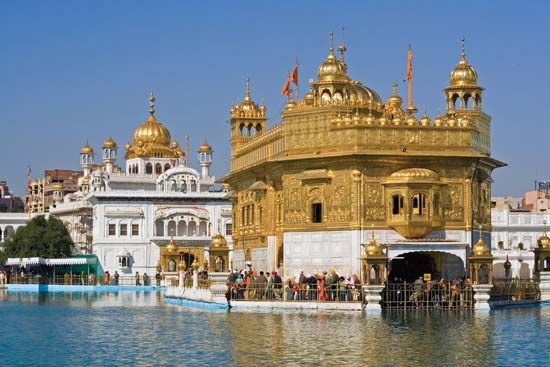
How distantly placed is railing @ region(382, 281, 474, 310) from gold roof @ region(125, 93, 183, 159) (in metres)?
50.0

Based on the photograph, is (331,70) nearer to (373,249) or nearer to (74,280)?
(373,249)

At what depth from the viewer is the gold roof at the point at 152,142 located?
3209 inches

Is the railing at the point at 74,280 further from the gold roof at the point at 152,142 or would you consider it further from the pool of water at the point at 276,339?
the pool of water at the point at 276,339

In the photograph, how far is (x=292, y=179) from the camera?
37.9m

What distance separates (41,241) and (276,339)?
5040 centimetres

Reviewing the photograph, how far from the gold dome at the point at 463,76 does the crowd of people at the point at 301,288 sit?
948 centimetres

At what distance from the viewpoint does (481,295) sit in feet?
109

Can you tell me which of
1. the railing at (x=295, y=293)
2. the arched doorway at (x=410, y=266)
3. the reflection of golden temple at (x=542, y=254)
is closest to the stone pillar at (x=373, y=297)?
the railing at (x=295, y=293)

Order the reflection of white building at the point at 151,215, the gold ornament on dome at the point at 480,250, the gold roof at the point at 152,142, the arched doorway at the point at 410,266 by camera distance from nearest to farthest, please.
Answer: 1. the gold ornament on dome at the point at 480,250
2. the arched doorway at the point at 410,266
3. the reflection of white building at the point at 151,215
4. the gold roof at the point at 152,142

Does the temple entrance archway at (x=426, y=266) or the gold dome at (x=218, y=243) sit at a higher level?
the gold dome at (x=218, y=243)

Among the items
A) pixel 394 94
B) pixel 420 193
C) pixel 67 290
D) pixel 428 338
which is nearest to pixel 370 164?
pixel 420 193

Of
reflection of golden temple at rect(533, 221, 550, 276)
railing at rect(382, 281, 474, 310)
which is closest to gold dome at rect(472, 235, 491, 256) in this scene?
Answer: railing at rect(382, 281, 474, 310)

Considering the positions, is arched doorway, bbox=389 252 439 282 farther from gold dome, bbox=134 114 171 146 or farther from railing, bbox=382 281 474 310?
gold dome, bbox=134 114 171 146

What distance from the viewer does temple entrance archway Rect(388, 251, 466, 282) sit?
37.1 m
